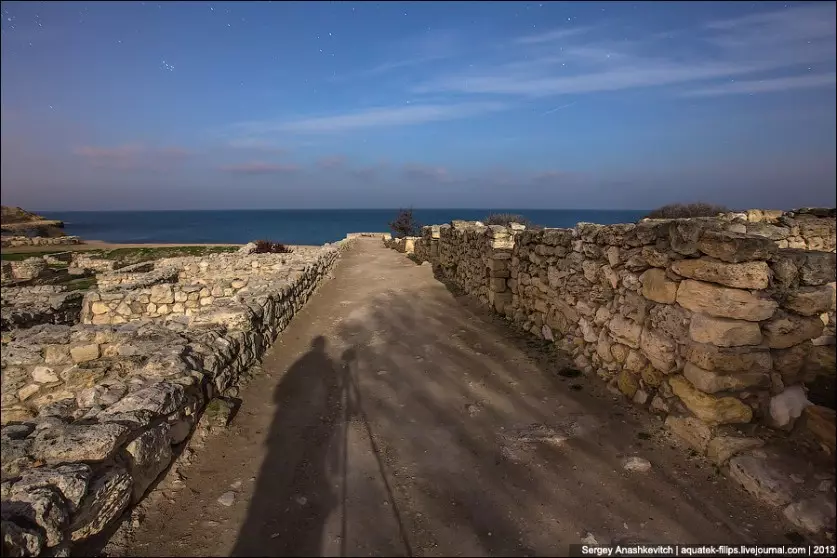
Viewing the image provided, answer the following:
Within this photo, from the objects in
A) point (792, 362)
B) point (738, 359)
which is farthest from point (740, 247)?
point (792, 362)

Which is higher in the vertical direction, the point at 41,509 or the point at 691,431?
the point at 41,509

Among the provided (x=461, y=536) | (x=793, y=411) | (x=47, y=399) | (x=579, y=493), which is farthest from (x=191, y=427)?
(x=793, y=411)

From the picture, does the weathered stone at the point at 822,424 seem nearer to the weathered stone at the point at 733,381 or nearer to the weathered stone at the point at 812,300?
the weathered stone at the point at 733,381

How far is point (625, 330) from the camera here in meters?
5.15

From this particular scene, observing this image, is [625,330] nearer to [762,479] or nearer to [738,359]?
[738,359]

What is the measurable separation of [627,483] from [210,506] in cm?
340

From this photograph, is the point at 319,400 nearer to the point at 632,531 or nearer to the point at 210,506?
the point at 210,506

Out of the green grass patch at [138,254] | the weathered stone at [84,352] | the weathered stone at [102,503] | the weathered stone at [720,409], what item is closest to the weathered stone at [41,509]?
the weathered stone at [102,503]

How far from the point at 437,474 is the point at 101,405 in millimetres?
3040

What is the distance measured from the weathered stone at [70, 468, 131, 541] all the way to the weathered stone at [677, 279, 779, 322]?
5068 mm

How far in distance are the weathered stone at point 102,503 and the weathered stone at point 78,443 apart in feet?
0.54

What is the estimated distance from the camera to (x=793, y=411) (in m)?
3.69

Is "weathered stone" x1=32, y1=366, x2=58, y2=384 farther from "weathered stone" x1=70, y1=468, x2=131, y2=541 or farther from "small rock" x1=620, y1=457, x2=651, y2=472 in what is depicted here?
"small rock" x1=620, y1=457, x2=651, y2=472

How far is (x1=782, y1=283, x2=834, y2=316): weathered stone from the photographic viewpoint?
377 cm
